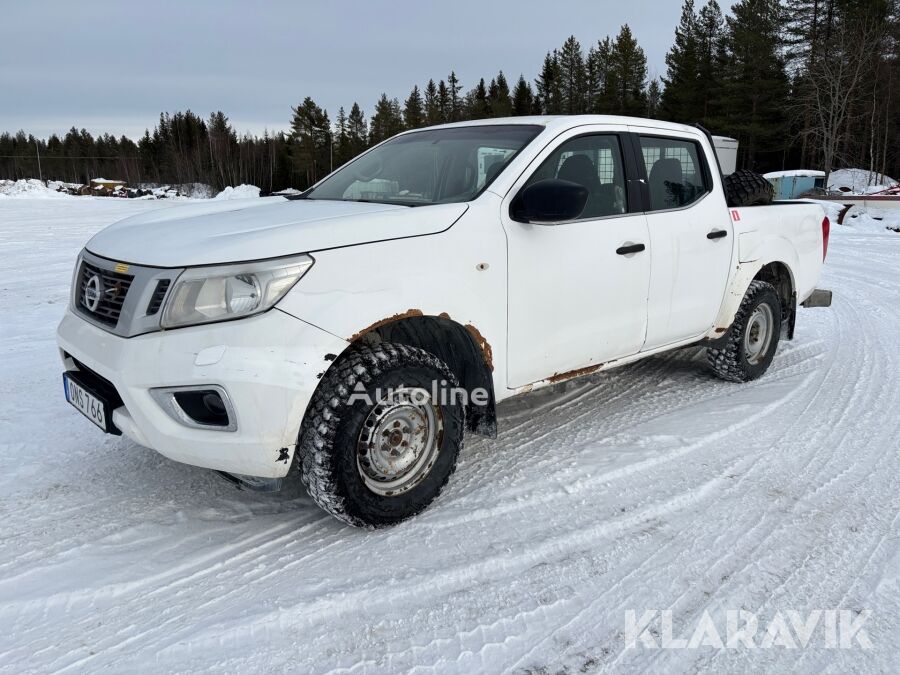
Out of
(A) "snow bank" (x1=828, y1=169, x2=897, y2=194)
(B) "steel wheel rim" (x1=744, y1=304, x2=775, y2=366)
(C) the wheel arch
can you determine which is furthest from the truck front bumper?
(A) "snow bank" (x1=828, y1=169, x2=897, y2=194)

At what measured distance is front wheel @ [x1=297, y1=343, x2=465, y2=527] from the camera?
2.75m

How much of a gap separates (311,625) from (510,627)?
705 millimetres

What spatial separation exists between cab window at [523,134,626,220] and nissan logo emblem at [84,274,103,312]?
2.16 meters

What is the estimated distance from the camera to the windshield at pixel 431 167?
352 cm

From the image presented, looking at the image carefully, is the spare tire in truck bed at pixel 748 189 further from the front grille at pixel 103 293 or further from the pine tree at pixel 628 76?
the pine tree at pixel 628 76

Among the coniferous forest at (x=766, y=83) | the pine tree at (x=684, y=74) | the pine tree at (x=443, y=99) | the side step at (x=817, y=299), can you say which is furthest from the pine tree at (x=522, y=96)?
the side step at (x=817, y=299)

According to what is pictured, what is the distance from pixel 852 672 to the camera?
2186mm

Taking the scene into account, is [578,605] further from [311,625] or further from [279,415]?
[279,415]

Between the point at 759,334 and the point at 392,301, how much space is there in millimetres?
3545

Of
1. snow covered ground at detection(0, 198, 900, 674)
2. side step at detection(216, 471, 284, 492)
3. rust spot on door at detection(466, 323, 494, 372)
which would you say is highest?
rust spot on door at detection(466, 323, 494, 372)

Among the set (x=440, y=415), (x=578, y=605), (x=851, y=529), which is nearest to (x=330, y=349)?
(x=440, y=415)

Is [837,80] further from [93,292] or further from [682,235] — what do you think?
[93,292]

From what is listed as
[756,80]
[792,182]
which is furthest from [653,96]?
[792,182]

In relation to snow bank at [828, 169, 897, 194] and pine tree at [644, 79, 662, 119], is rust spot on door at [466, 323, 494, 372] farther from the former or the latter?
pine tree at [644, 79, 662, 119]
